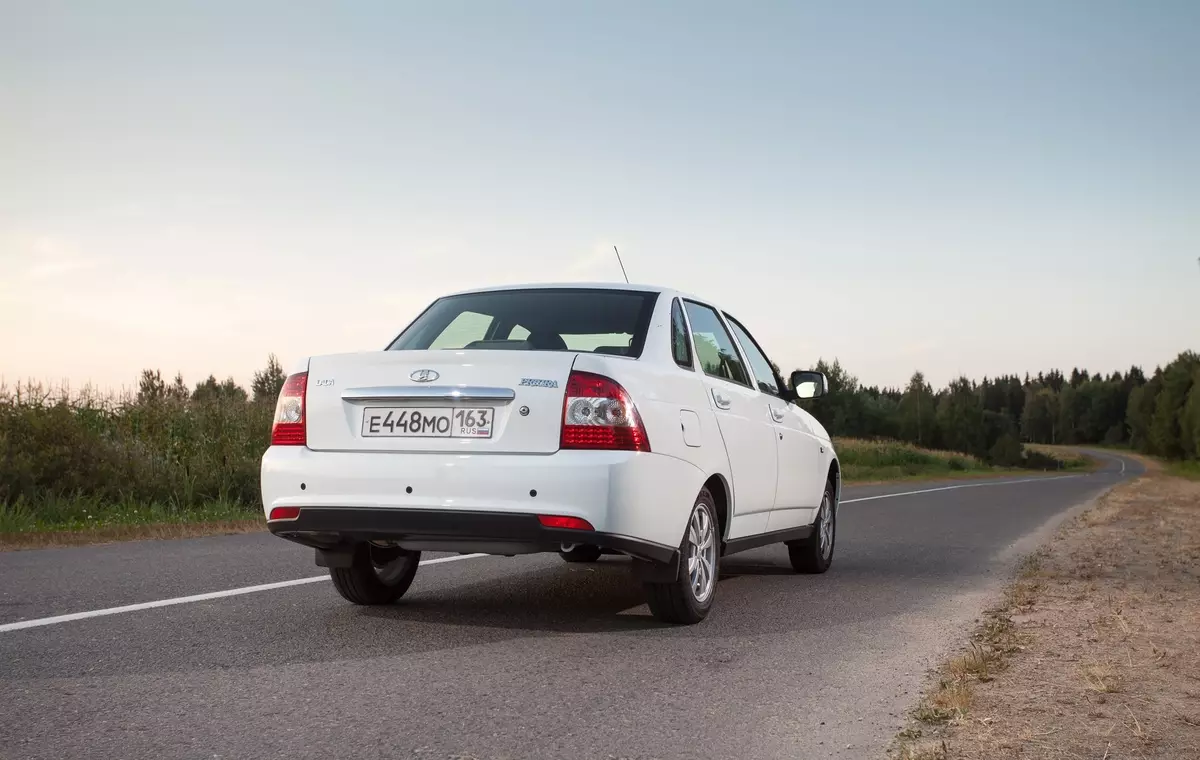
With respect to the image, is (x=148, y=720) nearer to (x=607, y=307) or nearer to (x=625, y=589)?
(x=607, y=307)

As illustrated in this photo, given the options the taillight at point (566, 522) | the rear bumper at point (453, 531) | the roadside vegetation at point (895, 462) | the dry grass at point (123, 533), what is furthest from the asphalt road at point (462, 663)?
the roadside vegetation at point (895, 462)

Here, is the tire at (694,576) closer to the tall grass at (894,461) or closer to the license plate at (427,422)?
the license plate at (427,422)

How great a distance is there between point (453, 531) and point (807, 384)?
3.91m

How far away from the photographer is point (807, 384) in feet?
28.5

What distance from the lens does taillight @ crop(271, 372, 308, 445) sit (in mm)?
5977

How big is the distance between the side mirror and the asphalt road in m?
1.37

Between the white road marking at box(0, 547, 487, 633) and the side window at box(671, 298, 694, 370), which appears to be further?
the side window at box(671, 298, 694, 370)

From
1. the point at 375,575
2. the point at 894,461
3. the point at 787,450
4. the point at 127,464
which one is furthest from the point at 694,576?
the point at 894,461

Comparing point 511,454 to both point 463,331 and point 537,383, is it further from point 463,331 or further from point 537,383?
point 463,331

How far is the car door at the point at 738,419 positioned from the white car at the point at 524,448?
0.06m

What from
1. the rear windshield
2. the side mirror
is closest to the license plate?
the rear windshield

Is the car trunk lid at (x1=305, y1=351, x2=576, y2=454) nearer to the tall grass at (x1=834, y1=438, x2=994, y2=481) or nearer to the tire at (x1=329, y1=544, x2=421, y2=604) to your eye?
the tire at (x1=329, y1=544, x2=421, y2=604)

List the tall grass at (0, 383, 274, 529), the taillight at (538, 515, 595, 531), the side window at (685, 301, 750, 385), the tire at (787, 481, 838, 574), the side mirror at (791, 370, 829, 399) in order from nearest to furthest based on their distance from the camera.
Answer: the taillight at (538, 515, 595, 531), the side window at (685, 301, 750, 385), the side mirror at (791, 370, 829, 399), the tire at (787, 481, 838, 574), the tall grass at (0, 383, 274, 529)

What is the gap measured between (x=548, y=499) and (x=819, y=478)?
4.00 metres
